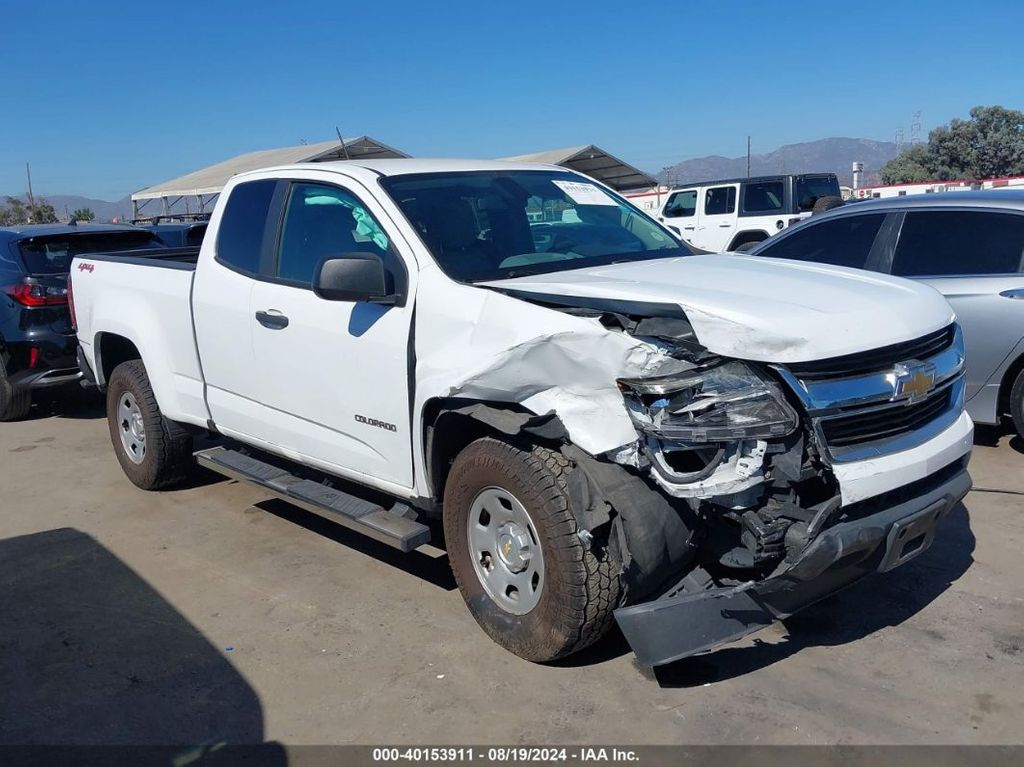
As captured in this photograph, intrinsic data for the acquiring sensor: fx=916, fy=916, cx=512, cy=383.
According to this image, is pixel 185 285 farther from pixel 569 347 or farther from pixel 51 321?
pixel 51 321

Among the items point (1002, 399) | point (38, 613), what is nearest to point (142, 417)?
point (38, 613)

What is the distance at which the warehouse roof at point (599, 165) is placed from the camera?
28422mm

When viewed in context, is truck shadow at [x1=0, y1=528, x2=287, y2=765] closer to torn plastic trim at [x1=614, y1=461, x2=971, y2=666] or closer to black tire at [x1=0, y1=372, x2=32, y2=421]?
torn plastic trim at [x1=614, y1=461, x2=971, y2=666]

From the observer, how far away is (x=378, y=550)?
5.08 m

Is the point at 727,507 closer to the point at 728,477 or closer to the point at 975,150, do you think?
the point at 728,477

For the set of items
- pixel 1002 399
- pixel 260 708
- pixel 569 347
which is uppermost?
pixel 569 347

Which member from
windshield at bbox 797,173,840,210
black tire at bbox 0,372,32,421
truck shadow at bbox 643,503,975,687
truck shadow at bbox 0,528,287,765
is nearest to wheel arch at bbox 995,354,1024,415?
truck shadow at bbox 643,503,975,687

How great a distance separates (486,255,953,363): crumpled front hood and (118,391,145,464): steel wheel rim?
132 inches

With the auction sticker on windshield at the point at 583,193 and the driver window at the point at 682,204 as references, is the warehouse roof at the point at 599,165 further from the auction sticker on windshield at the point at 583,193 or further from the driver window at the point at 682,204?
the auction sticker on windshield at the point at 583,193

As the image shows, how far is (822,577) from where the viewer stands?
124 inches

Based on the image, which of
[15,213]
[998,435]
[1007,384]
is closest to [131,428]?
[1007,384]

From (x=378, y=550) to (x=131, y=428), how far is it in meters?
2.25

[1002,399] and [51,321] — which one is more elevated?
[51,321]

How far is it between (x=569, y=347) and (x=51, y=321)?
22.0 ft
